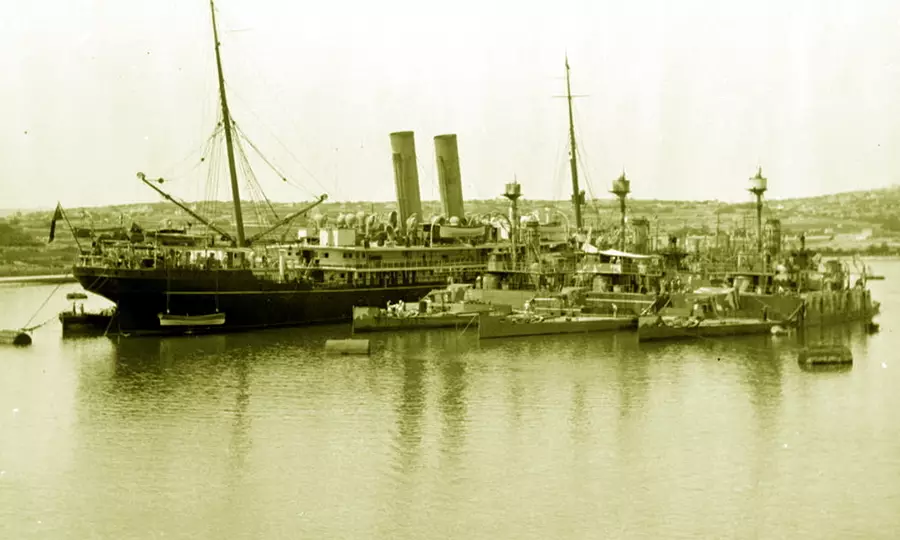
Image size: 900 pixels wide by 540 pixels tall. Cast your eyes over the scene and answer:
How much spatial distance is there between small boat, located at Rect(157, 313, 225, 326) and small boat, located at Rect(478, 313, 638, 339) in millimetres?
9790

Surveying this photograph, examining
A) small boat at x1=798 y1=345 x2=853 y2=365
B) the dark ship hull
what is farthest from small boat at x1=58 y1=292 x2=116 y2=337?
small boat at x1=798 y1=345 x2=853 y2=365

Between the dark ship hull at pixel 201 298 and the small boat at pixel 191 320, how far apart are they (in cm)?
10

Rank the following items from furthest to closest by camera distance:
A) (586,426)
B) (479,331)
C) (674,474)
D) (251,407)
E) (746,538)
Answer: (479,331) → (251,407) → (586,426) → (674,474) → (746,538)

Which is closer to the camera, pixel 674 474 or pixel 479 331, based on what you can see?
pixel 674 474

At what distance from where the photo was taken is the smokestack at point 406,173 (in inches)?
2297

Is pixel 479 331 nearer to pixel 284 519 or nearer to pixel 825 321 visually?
pixel 825 321

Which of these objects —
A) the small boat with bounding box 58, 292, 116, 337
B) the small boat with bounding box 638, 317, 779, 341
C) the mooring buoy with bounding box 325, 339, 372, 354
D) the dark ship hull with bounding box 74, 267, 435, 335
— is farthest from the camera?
the small boat with bounding box 58, 292, 116, 337

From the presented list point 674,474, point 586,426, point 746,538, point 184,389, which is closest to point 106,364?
point 184,389

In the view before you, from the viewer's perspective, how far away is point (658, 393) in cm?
3125

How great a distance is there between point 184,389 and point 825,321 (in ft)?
90.6

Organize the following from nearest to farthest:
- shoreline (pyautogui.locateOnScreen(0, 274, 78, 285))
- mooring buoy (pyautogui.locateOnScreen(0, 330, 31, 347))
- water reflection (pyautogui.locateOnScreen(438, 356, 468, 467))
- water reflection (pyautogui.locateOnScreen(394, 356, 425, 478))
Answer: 1. water reflection (pyautogui.locateOnScreen(394, 356, 425, 478))
2. water reflection (pyautogui.locateOnScreen(438, 356, 468, 467))
3. mooring buoy (pyautogui.locateOnScreen(0, 330, 31, 347))
4. shoreline (pyautogui.locateOnScreen(0, 274, 78, 285))

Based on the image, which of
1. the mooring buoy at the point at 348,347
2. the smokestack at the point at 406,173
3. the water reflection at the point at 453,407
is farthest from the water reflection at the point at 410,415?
the smokestack at the point at 406,173

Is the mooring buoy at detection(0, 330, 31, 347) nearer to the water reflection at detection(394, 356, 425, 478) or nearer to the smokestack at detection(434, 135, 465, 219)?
the water reflection at detection(394, 356, 425, 478)

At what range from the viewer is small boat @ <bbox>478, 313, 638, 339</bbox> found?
4225 centimetres
